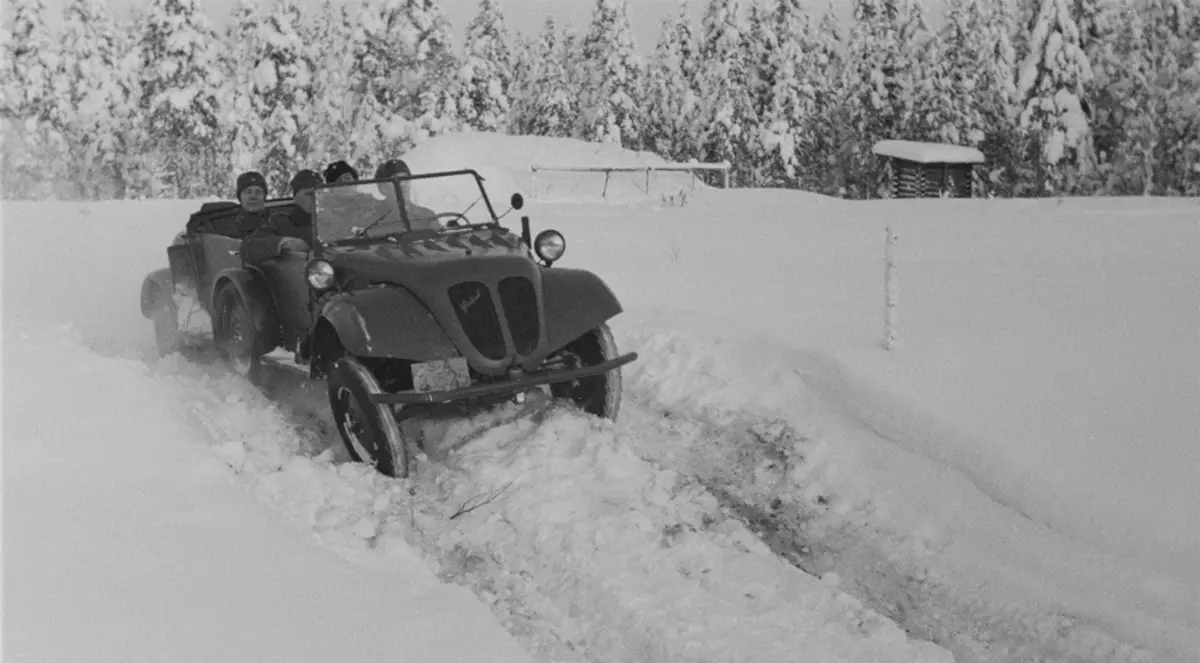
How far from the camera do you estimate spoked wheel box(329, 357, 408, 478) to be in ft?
21.5

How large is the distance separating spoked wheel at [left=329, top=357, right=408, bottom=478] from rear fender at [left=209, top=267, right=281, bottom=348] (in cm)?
187

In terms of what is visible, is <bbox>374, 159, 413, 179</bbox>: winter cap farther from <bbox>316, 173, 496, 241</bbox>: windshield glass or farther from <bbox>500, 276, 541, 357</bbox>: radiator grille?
<bbox>500, 276, 541, 357</bbox>: radiator grille

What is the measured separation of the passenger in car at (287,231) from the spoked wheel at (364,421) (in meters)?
1.67

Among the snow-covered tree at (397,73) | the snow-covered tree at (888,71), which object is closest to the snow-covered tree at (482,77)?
the snow-covered tree at (397,73)

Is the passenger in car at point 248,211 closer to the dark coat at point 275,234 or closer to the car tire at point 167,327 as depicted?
the dark coat at point 275,234

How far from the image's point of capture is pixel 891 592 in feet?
17.2

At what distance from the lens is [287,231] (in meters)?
9.89

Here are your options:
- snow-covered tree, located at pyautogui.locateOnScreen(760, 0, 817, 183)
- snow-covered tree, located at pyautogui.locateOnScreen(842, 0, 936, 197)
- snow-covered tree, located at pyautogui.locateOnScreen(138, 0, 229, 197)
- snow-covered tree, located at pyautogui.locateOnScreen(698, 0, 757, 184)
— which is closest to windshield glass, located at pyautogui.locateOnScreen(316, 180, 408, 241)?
snow-covered tree, located at pyautogui.locateOnScreen(138, 0, 229, 197)

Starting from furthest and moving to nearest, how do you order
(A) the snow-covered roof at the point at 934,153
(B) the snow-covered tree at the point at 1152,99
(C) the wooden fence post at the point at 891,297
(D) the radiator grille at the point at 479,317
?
(B) the snow-covered tree at the point at 1152,99
(A) the snow-covered roof at the point at 934,153
(C) the wooden fence post at the point at 891,297
(D) the radiator grille at the point at 479,317

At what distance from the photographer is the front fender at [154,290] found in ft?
35.7

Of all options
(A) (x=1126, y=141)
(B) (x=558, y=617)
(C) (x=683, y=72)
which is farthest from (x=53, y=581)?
(C) (x=683, y=72)

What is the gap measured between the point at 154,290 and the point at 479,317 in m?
5.69

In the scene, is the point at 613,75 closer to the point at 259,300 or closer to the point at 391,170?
the point at 391,170

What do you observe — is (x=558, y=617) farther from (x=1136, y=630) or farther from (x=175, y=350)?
(x=175, y=350)
